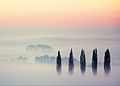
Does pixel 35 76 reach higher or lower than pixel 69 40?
lower

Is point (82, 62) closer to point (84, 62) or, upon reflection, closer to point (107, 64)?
point (84, 62)

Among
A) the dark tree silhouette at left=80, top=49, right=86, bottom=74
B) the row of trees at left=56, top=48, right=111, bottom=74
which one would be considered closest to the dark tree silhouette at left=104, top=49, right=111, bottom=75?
the row of trees at left=56, top=48, right=111, bottom=74

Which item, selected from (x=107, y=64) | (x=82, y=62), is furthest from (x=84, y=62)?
(x=107, y=64)

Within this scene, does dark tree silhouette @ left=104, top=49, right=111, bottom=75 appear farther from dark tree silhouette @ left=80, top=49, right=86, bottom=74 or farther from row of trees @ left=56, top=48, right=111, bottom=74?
dark tree silhouette @ left=80, top=49, right=86, bottom=74

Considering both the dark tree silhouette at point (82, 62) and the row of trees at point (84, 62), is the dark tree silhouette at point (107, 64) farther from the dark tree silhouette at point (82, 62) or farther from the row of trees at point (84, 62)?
the dark tree silhouette at point (82, 62)

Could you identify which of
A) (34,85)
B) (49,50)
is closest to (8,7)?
(49,50)

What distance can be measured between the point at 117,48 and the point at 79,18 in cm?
33

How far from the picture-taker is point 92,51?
5.39 feet

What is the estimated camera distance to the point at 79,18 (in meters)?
1.66

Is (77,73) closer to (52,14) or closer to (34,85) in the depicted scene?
(34,85)

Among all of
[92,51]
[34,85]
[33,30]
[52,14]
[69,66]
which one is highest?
[52,14]

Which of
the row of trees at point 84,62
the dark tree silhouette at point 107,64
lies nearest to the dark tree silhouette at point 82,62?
the row of trees at point 84,62

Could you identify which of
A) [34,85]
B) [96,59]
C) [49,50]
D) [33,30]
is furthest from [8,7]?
[96,59]

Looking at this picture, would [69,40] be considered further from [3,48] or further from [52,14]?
[3,48]
